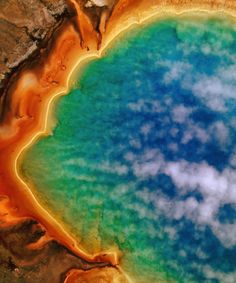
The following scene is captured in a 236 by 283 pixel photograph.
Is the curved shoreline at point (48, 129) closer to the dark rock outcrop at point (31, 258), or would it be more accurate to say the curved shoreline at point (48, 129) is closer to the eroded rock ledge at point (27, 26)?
the dark rock outcrop at point (31, 258)

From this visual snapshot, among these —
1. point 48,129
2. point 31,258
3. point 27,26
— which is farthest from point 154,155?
point 27,26

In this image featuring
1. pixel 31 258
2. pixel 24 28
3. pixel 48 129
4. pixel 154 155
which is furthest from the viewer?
pixel 154 155

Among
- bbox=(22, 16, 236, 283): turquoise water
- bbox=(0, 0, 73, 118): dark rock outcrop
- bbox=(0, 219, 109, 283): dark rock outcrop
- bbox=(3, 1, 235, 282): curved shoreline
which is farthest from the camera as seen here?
bbox=(22, 16, 236, 283): turquoise water

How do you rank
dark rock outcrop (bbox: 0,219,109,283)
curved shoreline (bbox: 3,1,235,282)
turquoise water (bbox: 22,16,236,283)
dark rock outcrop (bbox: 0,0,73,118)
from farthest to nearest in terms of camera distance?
turquoise water (bbox: 22,16,236,283) → curved shoreline (bbox: 3,1,235,282) → dark rock outcrop (bbox: 0,0,73,118) → dark rock outcrop (bbox: 0,219,109,283)

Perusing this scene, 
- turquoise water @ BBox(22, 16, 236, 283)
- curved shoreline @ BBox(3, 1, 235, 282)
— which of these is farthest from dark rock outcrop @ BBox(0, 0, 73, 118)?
turquoise water @ BBox(22, 16, 236, 283)

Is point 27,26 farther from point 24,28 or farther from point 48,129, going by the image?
point 48,129

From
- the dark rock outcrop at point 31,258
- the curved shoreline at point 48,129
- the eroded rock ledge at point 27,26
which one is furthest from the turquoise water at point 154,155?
the eroded rock ledge at point 27,26

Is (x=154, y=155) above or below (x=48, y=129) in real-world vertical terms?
below

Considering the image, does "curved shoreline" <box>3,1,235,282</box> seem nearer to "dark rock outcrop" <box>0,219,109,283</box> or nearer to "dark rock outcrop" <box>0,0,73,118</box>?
"dark rock outcrop" <box>0,219,109,283</box>
